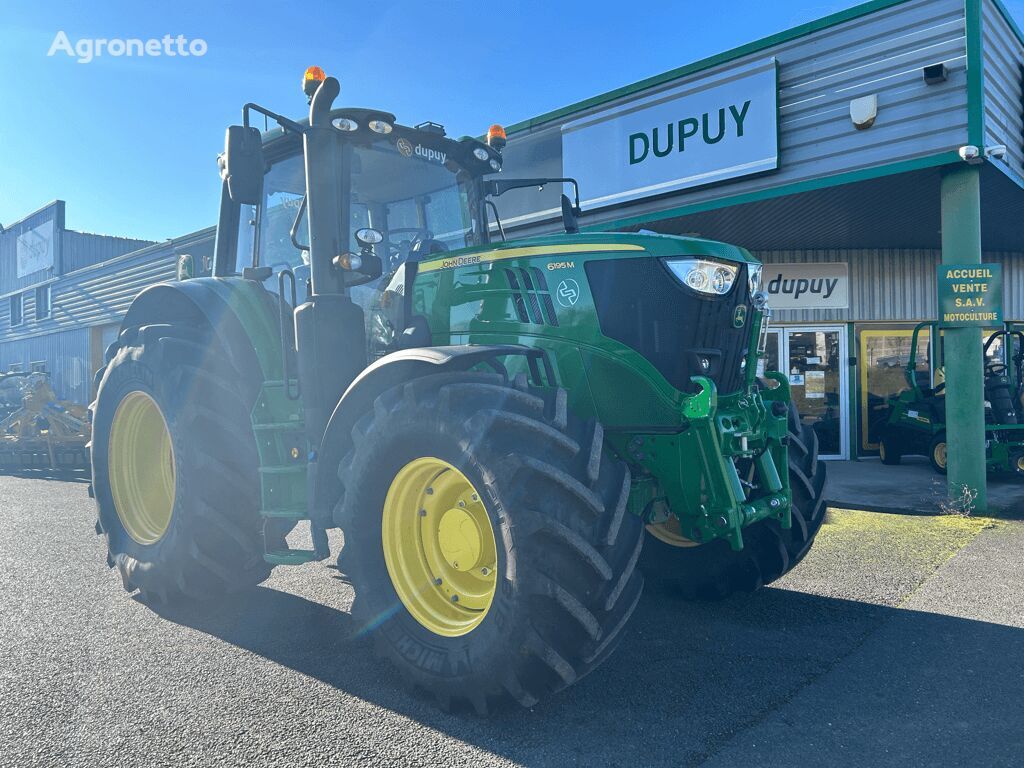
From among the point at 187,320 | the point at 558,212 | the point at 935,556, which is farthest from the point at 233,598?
the point at 558,212

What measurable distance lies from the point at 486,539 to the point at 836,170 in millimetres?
6323

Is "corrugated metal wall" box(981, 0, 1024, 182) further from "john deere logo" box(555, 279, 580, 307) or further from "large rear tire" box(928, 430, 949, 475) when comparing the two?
"john deere logo" box(555, 279, 580, 307)

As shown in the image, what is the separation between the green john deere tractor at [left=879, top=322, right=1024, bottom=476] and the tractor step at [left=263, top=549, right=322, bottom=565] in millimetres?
8492

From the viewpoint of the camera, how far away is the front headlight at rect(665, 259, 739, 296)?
11.5 feet

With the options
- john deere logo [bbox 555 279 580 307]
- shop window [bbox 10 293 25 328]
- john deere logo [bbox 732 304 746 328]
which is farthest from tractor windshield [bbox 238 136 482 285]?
shop window [bbox 10 293 25 328]

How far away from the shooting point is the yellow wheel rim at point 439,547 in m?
3.25

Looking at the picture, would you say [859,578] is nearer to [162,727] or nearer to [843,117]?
[162,727]

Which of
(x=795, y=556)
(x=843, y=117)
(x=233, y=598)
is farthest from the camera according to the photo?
(x=843, y=117)

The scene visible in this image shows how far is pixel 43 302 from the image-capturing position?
25.0 m

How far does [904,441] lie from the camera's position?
11.4m

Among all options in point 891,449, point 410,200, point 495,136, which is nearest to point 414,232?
point 410,200

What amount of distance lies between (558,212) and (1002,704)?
25.7 ft

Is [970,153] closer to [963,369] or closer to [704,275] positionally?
[963,369]

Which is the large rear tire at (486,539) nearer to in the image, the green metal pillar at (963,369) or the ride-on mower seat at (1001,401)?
the green metal pillar at (963,369)
